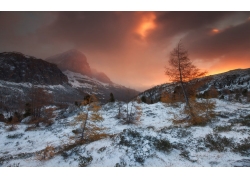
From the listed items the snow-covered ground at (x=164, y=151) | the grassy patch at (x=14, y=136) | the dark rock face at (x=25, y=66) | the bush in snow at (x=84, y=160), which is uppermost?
the dark rock face at (x=25, y=66)

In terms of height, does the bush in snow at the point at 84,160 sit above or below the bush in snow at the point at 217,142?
below

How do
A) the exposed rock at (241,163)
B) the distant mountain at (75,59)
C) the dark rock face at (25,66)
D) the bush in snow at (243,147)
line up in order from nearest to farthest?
the exposed rock at (241,163)
the bush in snow at (243,147)
the distant mountain at (75,59)
the dark rock face at (25,66)

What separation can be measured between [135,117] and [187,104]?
12963 millimetres

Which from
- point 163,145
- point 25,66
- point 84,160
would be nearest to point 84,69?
point 25,66

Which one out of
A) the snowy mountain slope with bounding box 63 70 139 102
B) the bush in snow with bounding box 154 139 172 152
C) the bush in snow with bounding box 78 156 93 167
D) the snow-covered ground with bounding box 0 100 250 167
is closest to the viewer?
the snow-covered ground with bounding box 0 100 250 167

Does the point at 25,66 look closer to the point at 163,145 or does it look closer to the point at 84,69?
the point at 84,69

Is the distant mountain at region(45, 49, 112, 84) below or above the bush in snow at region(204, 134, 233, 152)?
above

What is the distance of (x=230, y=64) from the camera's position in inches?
367

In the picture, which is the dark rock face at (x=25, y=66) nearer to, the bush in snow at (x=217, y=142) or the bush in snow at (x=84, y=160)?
the bush in snow at (x=84, y=160)

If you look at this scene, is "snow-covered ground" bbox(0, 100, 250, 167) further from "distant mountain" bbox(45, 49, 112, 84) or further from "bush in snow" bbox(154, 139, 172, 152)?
"distant mountain" bbox(45, 49, 112, 84)

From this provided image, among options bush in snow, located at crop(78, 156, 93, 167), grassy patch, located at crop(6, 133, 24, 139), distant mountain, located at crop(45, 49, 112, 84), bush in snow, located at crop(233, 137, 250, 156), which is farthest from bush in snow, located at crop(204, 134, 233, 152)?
grassy patch, located at crop(6, 133, 24, 139)

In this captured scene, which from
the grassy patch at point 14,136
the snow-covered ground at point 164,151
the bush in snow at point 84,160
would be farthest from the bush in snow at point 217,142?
the grassy patch at point 14,136

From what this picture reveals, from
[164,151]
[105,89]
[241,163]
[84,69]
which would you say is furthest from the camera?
[105,89]

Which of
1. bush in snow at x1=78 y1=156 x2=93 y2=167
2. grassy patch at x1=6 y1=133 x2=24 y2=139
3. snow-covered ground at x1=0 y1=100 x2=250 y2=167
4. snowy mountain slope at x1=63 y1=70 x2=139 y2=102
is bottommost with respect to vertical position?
grassy patch at x1=6 y1=133 x2=24 y2=139
